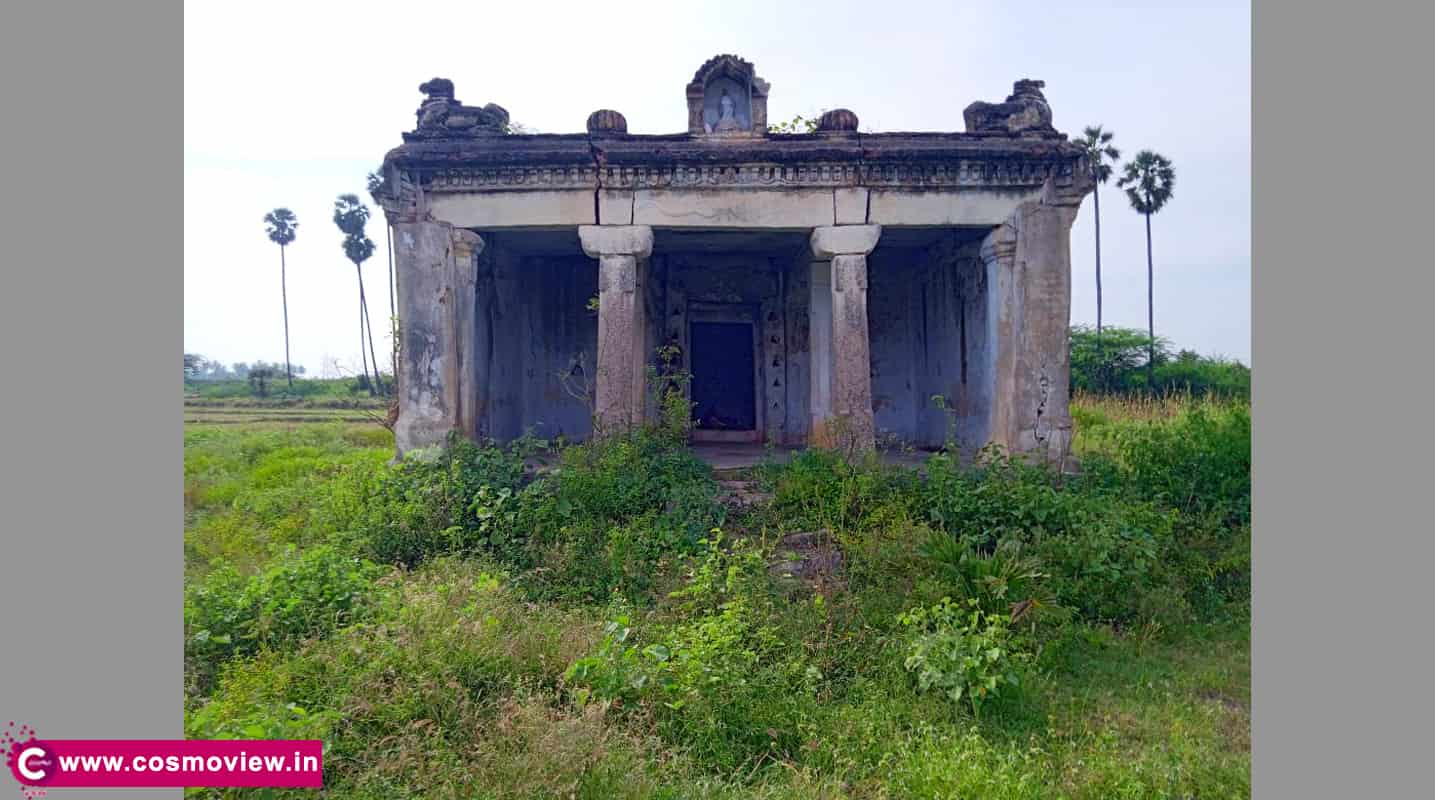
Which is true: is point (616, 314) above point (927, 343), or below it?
above

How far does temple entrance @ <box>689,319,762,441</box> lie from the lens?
1238cm

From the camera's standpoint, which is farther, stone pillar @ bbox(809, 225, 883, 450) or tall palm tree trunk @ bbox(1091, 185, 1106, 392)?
tall palm tree trunk @ bbox(1091, 185, 1106, 392)

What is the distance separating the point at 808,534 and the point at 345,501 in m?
4.53

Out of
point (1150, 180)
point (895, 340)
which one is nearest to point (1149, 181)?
point (1150, 180)

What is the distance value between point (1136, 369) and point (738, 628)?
24615 mm

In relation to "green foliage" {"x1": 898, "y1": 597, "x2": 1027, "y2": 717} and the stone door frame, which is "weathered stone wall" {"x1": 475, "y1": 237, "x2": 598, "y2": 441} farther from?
"green foliage" {"x1": 898, "y1": 597, "x2": 1027, "y2": 717}

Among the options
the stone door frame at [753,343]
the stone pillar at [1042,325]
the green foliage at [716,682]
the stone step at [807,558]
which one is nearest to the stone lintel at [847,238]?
the stone pillar at [1042,325]

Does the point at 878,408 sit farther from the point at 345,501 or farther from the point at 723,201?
the point at 345,501

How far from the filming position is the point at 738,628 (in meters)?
5.15

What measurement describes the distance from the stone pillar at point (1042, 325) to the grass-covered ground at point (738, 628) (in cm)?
59

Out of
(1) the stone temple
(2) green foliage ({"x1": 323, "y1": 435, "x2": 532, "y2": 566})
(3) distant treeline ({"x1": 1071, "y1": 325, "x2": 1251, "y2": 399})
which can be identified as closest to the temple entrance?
(1) the stone temple

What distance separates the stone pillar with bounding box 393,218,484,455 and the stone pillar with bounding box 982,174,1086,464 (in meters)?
6.12

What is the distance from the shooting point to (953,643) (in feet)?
16.5

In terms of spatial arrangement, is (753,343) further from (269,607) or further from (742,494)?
(269,607)
